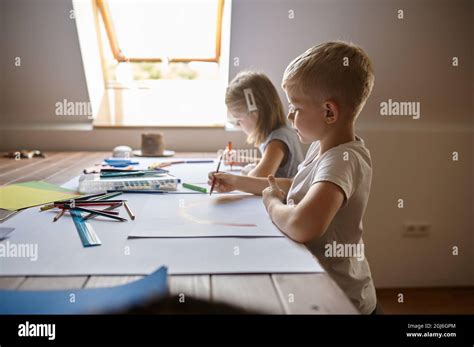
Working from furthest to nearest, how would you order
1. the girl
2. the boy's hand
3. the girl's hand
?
the girl
the girl's hand
the boy's hand

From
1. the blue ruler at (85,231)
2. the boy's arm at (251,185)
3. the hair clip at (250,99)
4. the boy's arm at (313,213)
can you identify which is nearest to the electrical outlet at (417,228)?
the hair clip at (250,99)

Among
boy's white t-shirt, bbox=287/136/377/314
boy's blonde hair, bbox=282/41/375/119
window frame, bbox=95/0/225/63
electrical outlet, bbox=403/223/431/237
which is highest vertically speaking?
window frame, bbox=95/0/225/63

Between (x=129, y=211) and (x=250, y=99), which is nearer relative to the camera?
(x=129, y=211)

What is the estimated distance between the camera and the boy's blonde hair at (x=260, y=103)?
5.87 ft

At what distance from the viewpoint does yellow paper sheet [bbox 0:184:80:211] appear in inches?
48.2

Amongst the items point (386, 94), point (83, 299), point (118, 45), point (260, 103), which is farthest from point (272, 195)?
point (118, 45)

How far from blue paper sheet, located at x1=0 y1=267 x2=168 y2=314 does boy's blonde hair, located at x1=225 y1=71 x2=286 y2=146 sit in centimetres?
113

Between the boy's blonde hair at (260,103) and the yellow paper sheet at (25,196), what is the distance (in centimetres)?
71

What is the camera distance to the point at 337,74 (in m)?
1.09

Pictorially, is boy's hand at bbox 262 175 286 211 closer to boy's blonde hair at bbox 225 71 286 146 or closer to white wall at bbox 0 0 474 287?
boy's blonde hair at bbox 225 71 286 146

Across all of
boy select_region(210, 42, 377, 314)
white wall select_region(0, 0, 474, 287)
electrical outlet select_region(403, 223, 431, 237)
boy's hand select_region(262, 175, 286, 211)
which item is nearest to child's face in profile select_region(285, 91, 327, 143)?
boy select_region(210, 42, 377, 314)

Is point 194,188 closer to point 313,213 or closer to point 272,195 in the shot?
point 272,195

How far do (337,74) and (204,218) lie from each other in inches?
17.0

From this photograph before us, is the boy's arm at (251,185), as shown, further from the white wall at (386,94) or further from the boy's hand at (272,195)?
the white wall at (386,94)
